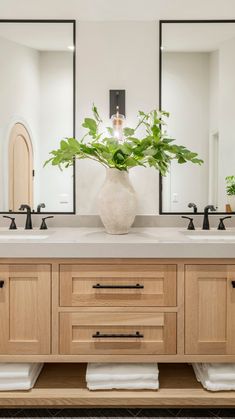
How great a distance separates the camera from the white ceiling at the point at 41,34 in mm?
2195

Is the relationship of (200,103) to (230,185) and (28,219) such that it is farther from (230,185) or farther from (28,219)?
(28,219)

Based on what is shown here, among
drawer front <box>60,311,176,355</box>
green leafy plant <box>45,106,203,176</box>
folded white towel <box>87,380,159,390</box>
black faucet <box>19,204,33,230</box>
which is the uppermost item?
green leafy plant <box>45,106,203,176</box>

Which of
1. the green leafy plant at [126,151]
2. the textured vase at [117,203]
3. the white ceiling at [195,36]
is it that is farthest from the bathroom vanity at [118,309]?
the white ceiling at [195,36]

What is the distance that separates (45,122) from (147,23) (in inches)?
33.8

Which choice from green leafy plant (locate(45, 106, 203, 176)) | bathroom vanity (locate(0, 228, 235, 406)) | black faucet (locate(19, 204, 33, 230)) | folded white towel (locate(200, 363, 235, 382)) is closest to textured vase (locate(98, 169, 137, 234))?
green leafy plant (locate(45, 106, 203, 176))

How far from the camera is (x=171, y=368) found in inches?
74.2

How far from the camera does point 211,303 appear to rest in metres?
1.61

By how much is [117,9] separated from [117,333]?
1810 millimetres

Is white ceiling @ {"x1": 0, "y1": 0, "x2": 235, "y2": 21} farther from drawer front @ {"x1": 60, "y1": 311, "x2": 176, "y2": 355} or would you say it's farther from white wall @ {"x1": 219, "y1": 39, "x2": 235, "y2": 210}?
drawer front @ {"x1": 60, "y1": 311, "x2": 176, "y2": 355}

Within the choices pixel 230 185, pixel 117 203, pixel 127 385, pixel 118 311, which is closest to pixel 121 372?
pixel 127 385

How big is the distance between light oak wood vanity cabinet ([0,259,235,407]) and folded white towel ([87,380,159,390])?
0.12ft

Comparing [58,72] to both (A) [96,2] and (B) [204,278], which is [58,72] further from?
(B) [204,278]

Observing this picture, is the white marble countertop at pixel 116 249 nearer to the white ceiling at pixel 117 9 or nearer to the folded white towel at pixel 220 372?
the folded white towel at pixel 220 372

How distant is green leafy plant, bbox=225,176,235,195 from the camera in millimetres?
2219
